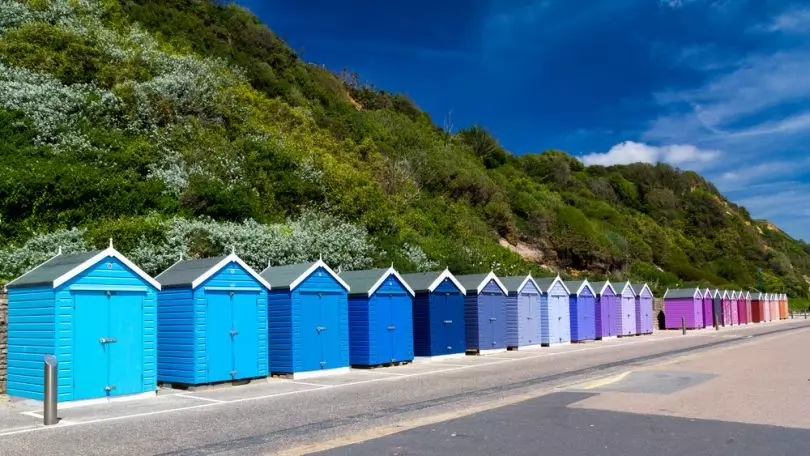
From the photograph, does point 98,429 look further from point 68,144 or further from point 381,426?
point 68,144

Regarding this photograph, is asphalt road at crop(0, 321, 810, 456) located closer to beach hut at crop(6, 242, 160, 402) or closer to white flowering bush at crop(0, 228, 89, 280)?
beach hut at crop(6, 242, 160, 402)

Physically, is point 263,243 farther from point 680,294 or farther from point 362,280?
point 680,294

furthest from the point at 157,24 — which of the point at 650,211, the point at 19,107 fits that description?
the point at 650,211

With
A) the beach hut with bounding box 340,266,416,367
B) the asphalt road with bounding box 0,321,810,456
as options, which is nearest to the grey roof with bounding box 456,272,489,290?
the beach hut with bounding box 340,266,416,367

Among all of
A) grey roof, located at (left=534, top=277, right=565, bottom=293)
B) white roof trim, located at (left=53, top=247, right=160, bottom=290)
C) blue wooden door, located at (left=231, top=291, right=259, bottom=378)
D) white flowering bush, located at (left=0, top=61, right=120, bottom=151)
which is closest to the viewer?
white roof trim, located at (left=53, top=247, right=160, bottom=290)

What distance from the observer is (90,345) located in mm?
12742

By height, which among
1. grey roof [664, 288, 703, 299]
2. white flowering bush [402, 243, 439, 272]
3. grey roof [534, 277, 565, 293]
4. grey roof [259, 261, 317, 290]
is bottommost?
grey roof [664, 288, 703, 299]

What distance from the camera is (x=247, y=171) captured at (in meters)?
31.3

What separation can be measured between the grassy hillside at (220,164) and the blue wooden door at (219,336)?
7017 mm

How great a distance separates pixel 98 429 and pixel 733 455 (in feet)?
27.6

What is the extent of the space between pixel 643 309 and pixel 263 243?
23.9 metres

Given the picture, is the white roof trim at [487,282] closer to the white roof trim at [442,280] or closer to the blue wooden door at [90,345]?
the white roof trim at [442,280]

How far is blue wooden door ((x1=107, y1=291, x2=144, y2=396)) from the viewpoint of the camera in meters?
13.1

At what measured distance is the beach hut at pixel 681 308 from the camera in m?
45.3
